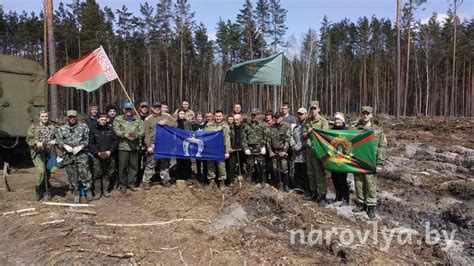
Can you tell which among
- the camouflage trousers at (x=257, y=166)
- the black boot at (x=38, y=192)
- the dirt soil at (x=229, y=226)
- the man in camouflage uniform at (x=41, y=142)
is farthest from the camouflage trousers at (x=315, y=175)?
the black boot at (x=38, y=192)

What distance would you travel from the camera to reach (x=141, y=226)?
623cm

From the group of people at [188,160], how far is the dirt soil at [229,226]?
0.39 metres

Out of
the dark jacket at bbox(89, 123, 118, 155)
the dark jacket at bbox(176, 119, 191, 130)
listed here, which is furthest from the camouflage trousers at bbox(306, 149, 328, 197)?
the dark jacket at bbox(89, 123, 118, 155)

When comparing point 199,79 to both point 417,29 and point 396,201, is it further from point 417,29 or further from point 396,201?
point 396,201

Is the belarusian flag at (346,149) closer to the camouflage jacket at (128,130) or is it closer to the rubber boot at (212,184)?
the rubber boot at (212,184)

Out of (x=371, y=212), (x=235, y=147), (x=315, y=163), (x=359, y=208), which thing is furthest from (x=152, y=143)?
(x=371, y=212)

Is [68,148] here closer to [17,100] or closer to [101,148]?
[101,148]

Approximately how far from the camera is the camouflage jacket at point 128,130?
7.97 meters

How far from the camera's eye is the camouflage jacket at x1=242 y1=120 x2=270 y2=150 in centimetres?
858

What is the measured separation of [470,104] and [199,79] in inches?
1485

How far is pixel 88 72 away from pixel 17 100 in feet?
13.6

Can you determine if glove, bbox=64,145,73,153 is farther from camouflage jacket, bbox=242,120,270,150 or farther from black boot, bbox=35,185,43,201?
camouflage jacket, bbox=242,120,270,150

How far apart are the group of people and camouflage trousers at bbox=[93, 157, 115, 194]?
20 millimetres

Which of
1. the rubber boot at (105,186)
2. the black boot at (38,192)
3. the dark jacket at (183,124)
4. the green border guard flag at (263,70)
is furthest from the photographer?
the green border guard flag at (263,70)
